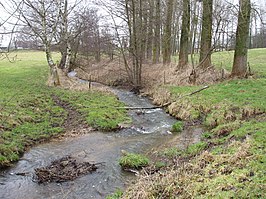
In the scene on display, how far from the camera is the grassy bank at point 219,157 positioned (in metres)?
5.47

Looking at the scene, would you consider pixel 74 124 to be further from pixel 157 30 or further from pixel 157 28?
pixel 157 30

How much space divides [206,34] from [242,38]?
305cm

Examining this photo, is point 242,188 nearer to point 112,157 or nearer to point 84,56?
point 112,157

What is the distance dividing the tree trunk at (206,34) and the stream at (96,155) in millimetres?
6037

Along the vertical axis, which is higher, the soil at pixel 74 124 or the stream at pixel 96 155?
the soil at pixel 74 124

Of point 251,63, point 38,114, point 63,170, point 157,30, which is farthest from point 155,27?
point 63,170

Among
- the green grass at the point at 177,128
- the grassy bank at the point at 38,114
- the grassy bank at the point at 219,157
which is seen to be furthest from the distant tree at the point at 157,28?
the green grass at the point at 177,128

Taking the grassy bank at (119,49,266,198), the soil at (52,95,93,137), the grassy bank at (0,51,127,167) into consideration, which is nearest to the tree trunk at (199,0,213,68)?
the grassy bank at (119,49,266,198)

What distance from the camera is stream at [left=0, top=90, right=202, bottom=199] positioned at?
22.8ft

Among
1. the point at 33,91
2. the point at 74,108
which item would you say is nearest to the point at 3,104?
the point at 74,108

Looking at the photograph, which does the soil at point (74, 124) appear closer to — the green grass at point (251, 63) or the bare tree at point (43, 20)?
the bare tree at point (43, 20)

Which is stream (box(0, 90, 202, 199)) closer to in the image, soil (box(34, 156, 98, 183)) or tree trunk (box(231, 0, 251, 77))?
soil (box(34, 156, 98, 183))

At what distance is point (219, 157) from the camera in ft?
22.7

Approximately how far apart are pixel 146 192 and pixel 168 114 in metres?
8.91
